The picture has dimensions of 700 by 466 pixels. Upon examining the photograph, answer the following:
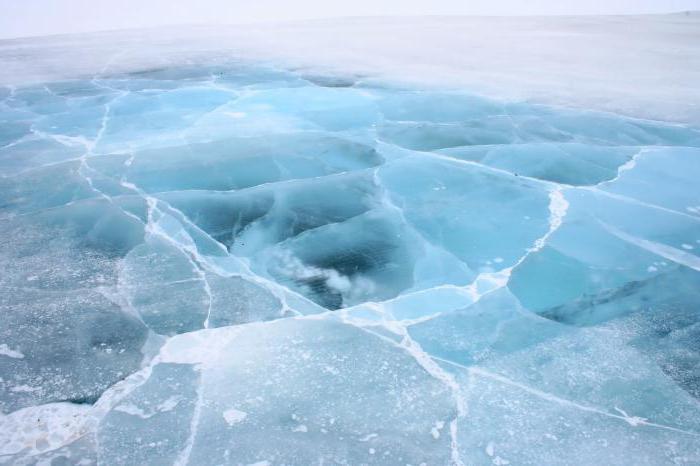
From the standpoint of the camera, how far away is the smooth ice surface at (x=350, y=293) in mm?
1891

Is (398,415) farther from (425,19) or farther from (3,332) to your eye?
(425,19)

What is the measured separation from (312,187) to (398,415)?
2183mm

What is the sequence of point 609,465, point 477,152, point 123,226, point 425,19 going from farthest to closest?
point 425,19, point 477,152, point 123,226, point 609,465

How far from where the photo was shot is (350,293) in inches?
105

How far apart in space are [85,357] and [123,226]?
125 cm

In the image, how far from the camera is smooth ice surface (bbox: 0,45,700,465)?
1.89 meters

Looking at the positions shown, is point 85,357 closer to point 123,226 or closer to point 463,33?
point 123,226

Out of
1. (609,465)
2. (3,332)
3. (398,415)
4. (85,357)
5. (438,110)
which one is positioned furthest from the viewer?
(438,110)

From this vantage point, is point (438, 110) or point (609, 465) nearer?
point (609, 465)

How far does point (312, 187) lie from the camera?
12.4 ft

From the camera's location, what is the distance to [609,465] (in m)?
1.76

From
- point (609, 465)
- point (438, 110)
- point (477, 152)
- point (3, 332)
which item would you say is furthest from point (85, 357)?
point (438, 110)

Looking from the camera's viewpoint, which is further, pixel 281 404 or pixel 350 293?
pixel 350 293

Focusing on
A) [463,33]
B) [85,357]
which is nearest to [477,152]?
[85,357]
